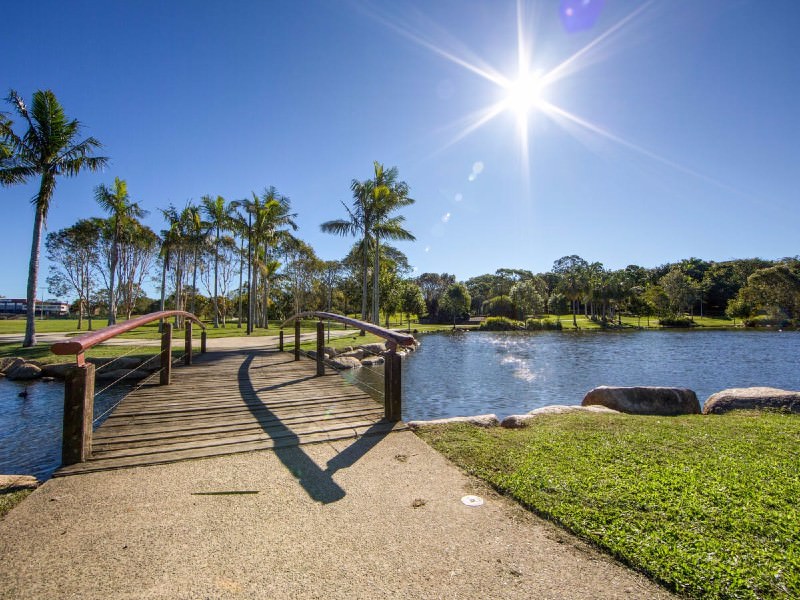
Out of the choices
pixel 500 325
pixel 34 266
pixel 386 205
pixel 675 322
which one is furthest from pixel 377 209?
pixel 675 322

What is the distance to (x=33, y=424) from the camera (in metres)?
7.98

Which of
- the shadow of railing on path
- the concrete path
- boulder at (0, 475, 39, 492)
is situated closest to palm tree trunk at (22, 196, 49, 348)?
the shadow of railing on path

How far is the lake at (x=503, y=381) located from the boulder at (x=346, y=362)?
43 cm

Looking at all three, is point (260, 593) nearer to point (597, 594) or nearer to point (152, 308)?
point (597, 594)

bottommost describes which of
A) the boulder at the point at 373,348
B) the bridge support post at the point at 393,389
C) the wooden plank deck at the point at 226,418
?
the boulder at the point at 373,348

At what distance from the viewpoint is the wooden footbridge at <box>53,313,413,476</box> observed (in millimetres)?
3758

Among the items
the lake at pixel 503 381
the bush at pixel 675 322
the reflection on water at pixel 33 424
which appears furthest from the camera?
the bush at pixel 675 322

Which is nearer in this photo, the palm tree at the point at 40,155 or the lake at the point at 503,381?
the lake at the point at 503,381

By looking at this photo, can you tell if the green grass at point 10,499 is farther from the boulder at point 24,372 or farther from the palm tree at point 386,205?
the palm tree at point 386,205

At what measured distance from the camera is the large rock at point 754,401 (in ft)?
23.8

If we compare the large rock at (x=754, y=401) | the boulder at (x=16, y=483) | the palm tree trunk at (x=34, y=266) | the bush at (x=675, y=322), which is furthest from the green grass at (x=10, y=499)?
the bush at (x=675, y=322)

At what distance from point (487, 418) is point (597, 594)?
3652 millimetres

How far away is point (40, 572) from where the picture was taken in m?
2.19

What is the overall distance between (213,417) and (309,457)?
2098mm
